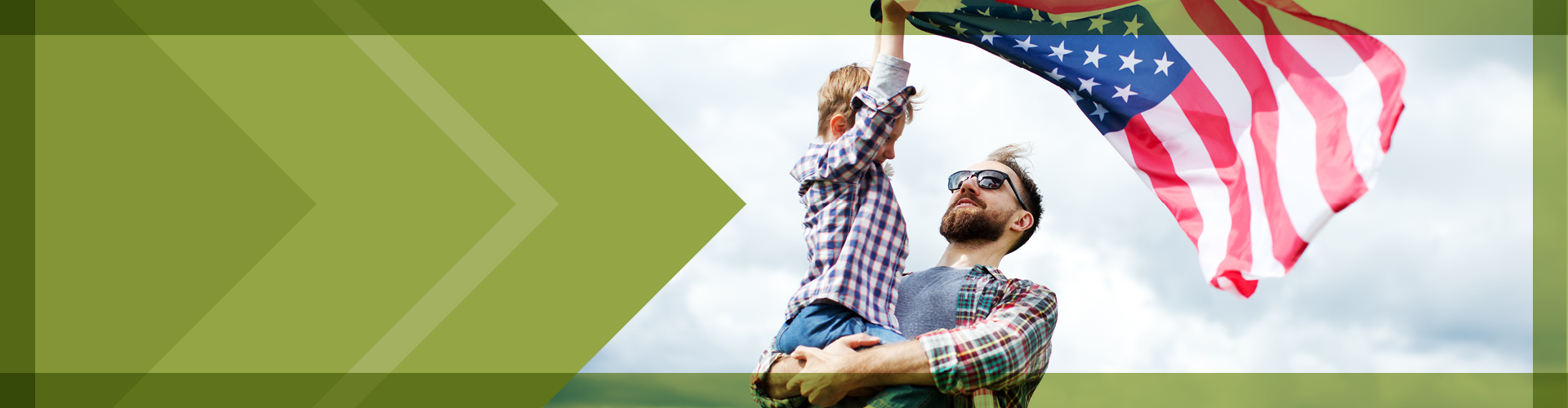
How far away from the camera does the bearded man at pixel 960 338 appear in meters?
3.41

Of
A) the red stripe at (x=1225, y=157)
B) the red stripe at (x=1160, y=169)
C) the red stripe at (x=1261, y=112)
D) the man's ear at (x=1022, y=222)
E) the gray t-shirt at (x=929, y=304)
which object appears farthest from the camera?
the man's ear at (x=1022, y=222)

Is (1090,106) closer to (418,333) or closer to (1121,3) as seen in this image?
(1121,3)

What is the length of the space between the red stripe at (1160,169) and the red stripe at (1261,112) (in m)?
0.33

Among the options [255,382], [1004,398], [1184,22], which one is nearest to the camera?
[1004,398]

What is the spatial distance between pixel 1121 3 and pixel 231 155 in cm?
598

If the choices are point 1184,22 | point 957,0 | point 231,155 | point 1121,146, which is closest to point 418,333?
point 231,155

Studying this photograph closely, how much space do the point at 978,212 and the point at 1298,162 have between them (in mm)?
1469

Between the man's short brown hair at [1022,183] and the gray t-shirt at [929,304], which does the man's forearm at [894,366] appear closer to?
the gray t-shirt at [929,304]

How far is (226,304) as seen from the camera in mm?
6035

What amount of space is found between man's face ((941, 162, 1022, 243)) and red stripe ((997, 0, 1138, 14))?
98cm

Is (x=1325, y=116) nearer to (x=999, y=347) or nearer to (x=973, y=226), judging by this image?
(x=973, y=226)

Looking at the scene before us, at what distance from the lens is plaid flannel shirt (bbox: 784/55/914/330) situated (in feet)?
10.9

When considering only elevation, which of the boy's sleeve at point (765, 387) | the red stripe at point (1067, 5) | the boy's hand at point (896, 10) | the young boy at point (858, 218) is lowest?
the boy's sleeve at point (765, 387)

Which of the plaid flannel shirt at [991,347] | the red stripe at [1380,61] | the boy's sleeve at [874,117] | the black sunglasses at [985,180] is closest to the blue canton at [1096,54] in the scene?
the red stripe at [1380,61]
